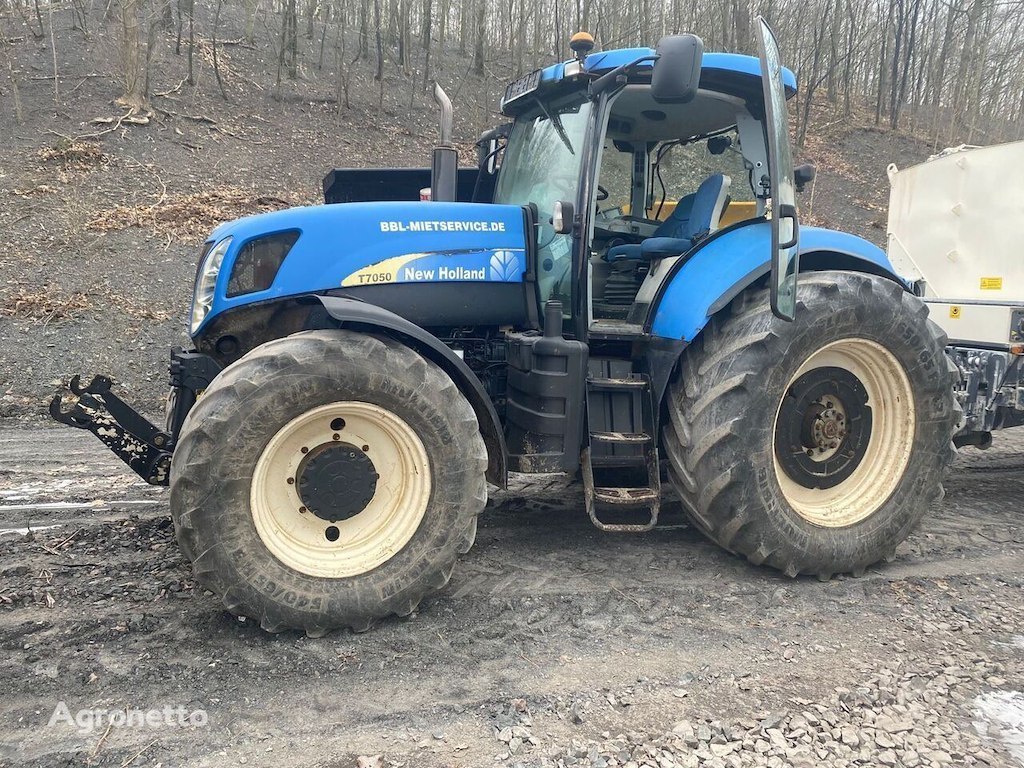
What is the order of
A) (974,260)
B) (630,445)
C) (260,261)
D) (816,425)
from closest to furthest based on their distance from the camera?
(260,261)
(630,445)
(816,425)
(974,260)

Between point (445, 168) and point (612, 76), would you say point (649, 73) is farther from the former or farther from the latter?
point (445, 168)

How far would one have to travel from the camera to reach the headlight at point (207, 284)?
376 centimetres

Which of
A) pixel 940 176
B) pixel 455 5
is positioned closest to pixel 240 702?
pixel 940 176

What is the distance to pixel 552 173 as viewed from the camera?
4.13 metres

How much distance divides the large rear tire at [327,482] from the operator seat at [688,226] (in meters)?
1.53

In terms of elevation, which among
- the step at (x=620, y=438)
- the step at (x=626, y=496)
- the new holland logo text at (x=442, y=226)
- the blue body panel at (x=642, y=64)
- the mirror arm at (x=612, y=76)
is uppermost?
the blue body panel at (x=642, y=64)

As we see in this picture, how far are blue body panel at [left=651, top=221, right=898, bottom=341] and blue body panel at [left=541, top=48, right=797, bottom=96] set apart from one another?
77cm

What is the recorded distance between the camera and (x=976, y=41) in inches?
840

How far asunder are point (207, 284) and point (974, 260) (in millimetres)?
5722

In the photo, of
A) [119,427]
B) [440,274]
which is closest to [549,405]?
[440,274]

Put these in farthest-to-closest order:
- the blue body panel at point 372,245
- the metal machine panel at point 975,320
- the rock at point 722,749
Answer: the metal machine panel at point 975,320 → the blue body panel at point 372,245 → the rock at point 722,749

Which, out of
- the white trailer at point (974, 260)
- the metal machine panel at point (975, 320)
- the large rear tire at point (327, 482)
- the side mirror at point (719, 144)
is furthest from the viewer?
the metal machine panel at point (975, 320)

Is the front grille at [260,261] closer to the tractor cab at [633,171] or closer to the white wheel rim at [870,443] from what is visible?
the tractor cab at [633,171]

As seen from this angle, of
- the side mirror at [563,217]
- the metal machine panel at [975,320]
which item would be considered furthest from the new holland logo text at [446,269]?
the metal machine panel at [975,320]
